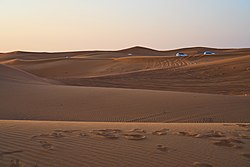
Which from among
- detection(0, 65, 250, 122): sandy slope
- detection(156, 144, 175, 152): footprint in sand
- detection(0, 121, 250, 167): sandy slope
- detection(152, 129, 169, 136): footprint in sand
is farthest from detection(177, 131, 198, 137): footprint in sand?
detection(0, 65, 250, 122): sandy slope

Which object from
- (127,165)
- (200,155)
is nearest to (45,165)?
(127,165)

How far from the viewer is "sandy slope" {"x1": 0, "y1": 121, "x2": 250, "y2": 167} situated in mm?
4426

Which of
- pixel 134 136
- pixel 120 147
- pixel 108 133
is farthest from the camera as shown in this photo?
pixel 108 133

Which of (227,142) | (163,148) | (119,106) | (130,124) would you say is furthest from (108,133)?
(119,106)

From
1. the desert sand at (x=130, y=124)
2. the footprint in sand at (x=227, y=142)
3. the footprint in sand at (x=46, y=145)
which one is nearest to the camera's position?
the desert sand at (x=130, y=124)

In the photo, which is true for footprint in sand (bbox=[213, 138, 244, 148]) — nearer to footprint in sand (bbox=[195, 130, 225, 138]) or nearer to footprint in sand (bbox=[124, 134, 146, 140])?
footprint in sand (bbox=[195, 130, 225, 138])

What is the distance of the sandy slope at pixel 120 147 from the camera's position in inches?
174

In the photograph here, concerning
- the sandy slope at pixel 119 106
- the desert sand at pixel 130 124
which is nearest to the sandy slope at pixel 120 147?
the desert sand at pixel 130 124

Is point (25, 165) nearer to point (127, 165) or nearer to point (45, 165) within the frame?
point (45, 165)

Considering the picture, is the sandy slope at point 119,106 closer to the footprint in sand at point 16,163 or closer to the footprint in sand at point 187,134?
the footprint in sand at point 187,134

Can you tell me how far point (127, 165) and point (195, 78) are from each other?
20.2m

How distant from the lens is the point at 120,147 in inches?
200

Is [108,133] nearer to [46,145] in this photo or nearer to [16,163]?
[46,145]

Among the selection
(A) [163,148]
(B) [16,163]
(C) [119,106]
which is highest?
(B) [16,163]
